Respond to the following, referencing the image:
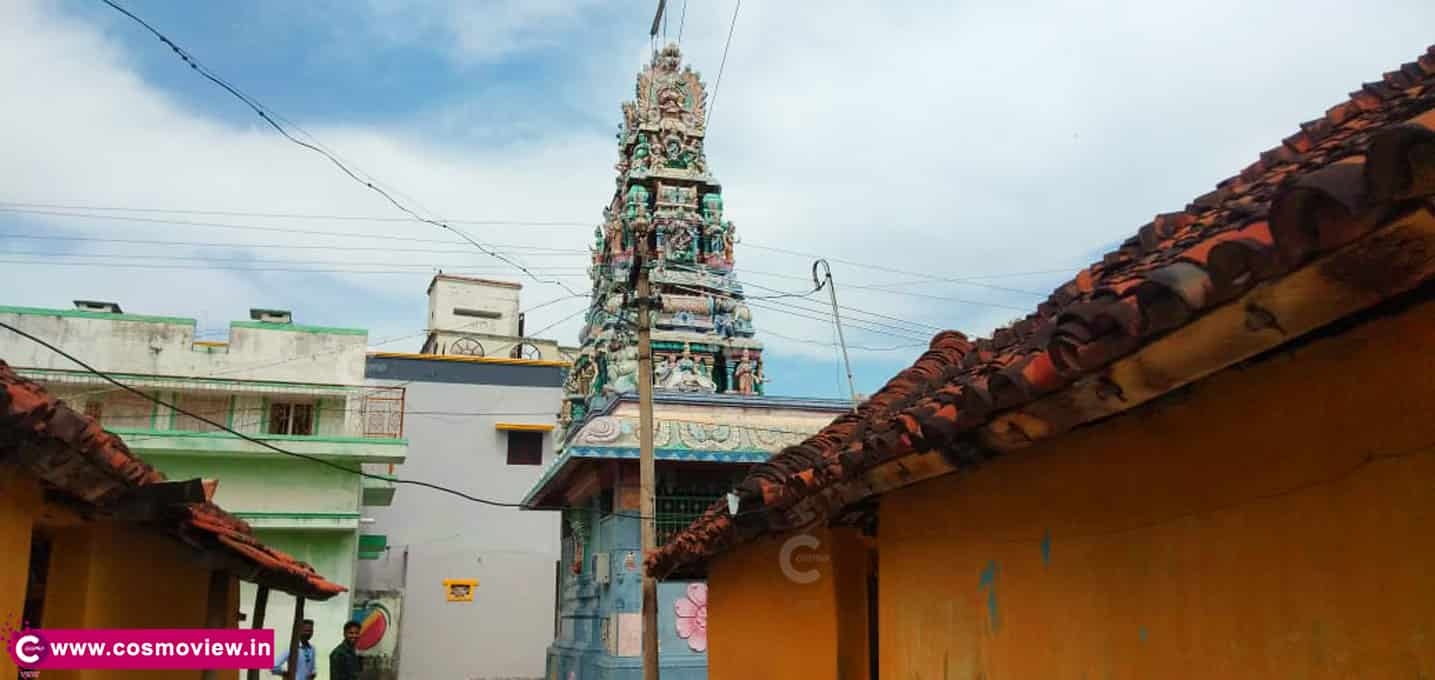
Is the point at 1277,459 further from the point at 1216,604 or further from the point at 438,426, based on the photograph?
the point at 438,426

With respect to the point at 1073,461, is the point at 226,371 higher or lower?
higher

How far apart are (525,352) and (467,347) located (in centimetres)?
205

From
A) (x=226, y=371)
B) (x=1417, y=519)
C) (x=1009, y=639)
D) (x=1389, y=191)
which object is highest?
(x=226, y=371)

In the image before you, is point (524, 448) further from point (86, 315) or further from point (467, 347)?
point (86, 315)

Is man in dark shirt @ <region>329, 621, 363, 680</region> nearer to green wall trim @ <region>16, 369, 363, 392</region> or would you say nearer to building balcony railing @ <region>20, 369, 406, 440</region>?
building balcony railing @ <region>20, 369, 406, 440</region>

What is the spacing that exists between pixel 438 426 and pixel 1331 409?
109 feet

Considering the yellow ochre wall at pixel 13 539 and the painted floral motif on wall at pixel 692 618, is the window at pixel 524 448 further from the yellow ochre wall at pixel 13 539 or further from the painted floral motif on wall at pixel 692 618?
the yellow ochre wall at pixel 13 539

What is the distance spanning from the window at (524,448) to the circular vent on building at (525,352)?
14.8 ft

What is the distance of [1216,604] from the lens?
3.66 metres

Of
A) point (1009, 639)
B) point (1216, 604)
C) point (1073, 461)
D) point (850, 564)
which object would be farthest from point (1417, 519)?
point (850, 564)

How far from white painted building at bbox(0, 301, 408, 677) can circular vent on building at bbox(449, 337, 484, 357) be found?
12.7 meters
